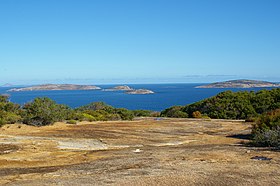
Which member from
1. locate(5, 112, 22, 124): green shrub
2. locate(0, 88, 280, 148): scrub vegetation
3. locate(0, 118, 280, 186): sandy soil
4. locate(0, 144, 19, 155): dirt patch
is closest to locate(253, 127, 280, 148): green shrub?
locate(0, 88, 280, 148): scrub vegetation

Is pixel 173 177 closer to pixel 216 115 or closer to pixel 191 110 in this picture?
pixel 216 115

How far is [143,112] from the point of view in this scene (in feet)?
202

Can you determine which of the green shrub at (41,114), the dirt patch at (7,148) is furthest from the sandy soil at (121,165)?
the green shrub at (41,114)

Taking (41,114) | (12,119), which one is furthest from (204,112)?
(12,119)

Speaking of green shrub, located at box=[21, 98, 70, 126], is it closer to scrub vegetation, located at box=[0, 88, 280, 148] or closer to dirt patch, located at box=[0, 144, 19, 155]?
scrub vegetation, located at box=[0, 88, 280, 148]

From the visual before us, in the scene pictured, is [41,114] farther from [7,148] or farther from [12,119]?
[7,148]

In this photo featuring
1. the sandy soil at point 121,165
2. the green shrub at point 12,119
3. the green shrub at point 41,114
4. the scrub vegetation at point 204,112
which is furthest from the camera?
the green shrub at point 41,114

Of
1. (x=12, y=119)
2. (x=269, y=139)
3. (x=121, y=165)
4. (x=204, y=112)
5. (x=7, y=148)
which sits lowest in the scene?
(x=204, y=112)

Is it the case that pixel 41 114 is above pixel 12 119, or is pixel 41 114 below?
above

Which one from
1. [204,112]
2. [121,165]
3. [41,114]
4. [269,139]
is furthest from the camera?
[204,112]

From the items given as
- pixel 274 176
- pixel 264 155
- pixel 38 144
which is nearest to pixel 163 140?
pixel 38 144

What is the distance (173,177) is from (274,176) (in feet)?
9.82

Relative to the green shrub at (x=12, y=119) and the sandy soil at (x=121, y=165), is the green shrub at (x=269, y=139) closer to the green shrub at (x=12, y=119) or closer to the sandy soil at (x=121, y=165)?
the sandy soil at (x=121, y=165)

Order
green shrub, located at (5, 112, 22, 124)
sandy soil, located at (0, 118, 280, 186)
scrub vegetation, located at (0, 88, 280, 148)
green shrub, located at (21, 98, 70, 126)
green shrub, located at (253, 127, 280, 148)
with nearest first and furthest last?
sandy soil, located at (0, 118, 280, 186)
green shrub, located at (253, 127, 280, 148)
scrub vegetation, located at (0, 88, 280, 148)
green shrub, located at (5, 112, 22, 124)
green shrub, located at (21, 98, 70, 126)
